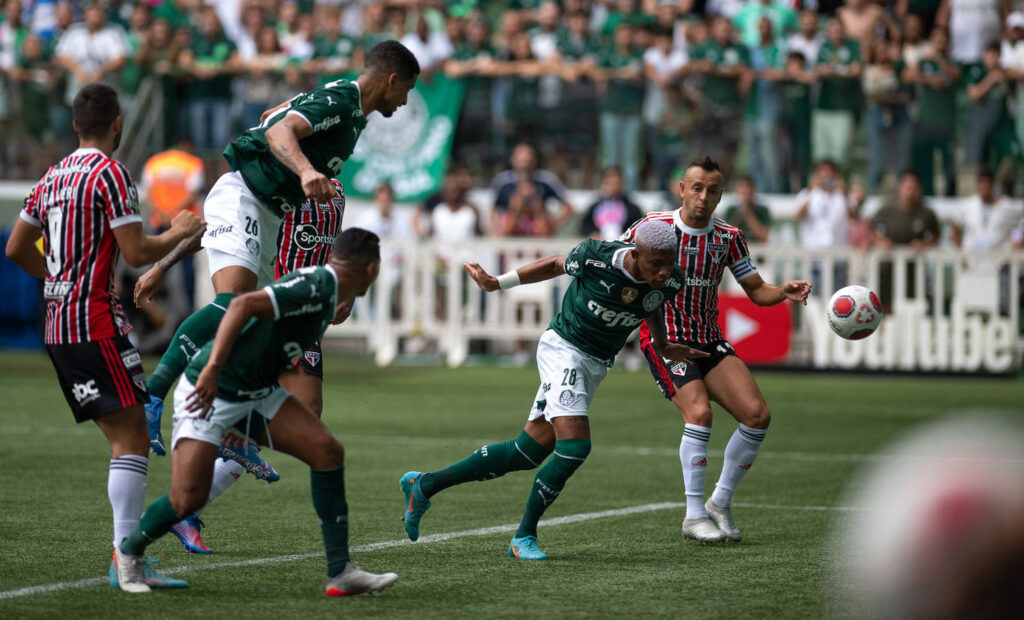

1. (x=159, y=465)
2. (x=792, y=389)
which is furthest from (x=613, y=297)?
(x=792, y=389)

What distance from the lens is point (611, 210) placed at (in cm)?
1833

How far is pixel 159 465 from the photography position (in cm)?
1007

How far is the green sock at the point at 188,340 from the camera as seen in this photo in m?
6.57

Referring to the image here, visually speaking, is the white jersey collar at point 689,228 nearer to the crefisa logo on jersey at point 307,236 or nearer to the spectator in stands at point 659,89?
the crefisa logo on jersey at point 307,236

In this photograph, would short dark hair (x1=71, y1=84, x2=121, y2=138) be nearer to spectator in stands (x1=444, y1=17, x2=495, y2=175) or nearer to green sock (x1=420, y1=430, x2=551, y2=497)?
green sock (x1=420, y1=430, x2=551, y2=497)

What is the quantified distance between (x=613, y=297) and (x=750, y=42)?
535 inches

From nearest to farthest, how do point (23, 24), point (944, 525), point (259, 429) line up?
1. point (944, 525)
2. point (259, 429)
3. point (23, 24)

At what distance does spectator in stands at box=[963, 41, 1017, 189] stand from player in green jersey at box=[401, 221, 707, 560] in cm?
1296

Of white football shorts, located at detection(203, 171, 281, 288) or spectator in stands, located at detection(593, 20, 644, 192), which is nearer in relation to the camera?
white football shorts, located at detection(203, 171, 281, 288)

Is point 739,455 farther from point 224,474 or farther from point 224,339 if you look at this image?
point 224,339

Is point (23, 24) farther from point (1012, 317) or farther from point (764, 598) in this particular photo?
point (764, 598)

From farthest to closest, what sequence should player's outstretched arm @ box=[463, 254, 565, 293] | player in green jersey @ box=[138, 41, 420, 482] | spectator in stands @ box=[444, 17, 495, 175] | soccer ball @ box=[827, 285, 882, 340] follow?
1. spectator in stands @ box=[444, 17, 495, 175]
2. soccer ball @ box=[827, 285, 882, 340]
3. player's outstretched arm @ box=[463, 254, 565, 293]
4. player in green jersey @ box=[138, 41, 420, 482]

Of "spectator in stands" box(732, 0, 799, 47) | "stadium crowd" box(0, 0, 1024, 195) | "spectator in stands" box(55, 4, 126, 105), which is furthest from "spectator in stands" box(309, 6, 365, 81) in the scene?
"spectator in stands" box(732, 0, 799, 47)

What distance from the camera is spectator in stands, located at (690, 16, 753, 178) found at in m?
19.1
